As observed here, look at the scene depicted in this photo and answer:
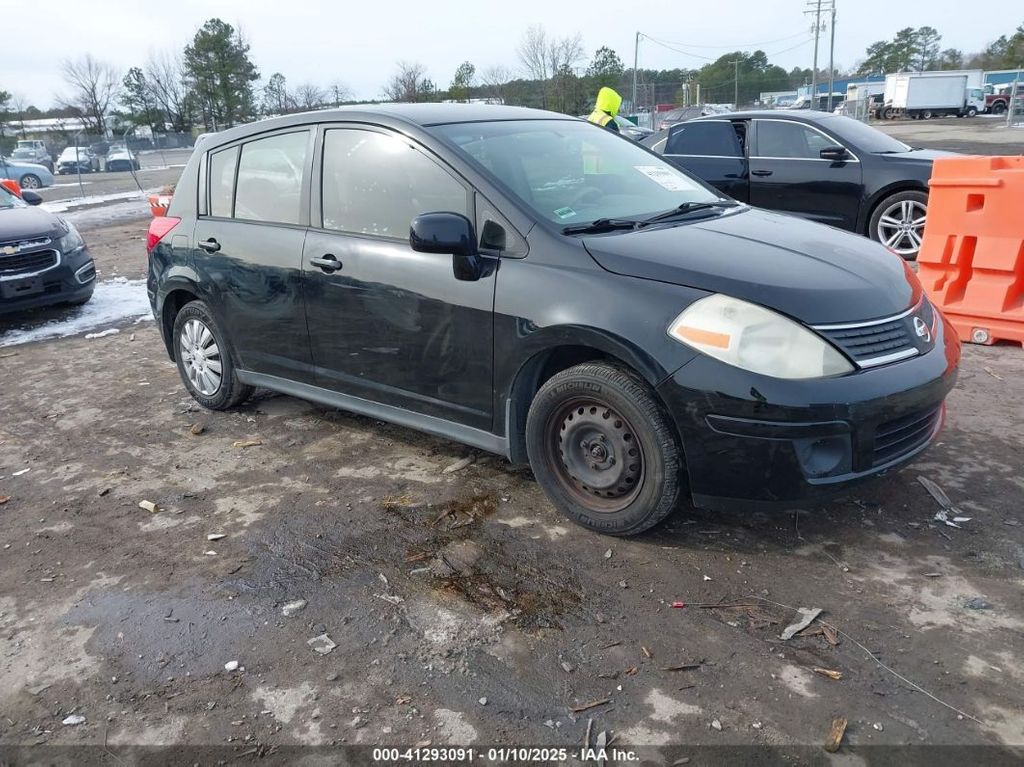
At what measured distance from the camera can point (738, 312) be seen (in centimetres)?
307

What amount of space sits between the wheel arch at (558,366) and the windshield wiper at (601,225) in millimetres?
520

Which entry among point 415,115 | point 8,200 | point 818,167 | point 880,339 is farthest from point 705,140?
point 8,200

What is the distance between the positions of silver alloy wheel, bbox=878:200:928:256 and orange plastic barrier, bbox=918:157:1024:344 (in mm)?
2244

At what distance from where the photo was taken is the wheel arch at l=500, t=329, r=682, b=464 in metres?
3.18

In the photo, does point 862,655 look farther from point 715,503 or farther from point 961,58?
point 961,58

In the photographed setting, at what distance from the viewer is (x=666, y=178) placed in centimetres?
442

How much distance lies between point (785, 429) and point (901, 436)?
59cm

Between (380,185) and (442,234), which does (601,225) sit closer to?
(442,234)

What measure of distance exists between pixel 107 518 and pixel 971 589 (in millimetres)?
3891

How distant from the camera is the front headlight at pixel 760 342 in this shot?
9.86 feet

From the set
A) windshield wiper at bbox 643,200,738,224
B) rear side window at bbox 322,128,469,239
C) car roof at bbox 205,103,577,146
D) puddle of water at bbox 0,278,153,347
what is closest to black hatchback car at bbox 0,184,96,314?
puddle of water at bbox 0,278,153,347

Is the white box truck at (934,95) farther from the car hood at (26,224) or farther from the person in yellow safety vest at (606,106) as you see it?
the car hood at (26,224)

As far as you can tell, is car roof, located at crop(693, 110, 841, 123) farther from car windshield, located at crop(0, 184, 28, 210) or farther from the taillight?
car windshield, located at crop(0, 184, 28, 210)

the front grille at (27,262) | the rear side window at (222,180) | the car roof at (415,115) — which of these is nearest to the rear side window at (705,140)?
the car roof at (415,115)
